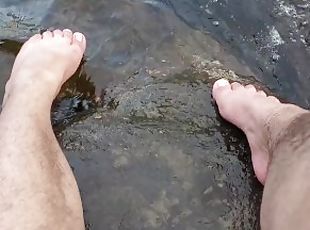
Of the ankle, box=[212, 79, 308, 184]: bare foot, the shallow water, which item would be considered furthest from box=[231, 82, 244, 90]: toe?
the ankle

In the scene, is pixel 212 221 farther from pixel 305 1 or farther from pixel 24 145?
pixel 305 1

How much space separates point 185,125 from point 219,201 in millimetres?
371

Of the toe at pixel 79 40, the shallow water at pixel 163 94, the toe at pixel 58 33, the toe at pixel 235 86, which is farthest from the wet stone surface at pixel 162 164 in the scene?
the toe at pixel 58 33

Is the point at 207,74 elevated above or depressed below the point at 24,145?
below

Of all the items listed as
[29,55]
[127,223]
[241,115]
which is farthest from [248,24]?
[127,223]

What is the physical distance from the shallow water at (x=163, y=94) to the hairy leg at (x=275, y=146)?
0.07m

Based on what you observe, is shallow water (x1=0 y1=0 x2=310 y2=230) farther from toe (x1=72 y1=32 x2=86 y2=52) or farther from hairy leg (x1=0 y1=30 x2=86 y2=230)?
hairy leg (x1=0 y1=30 x2=86 y2=230)

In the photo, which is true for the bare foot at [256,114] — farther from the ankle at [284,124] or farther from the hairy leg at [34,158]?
the hairy leg at [34,158]

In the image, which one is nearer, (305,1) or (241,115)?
(241,115)

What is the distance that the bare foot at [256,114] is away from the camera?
2.23m

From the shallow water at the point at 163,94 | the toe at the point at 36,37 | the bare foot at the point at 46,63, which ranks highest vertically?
the bare foot at the point at 46,63

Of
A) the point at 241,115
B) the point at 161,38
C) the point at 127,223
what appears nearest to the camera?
the point at 127,223

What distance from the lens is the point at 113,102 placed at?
2635 mm

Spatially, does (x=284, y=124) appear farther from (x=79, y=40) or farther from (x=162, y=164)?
(x=79, y=40)
